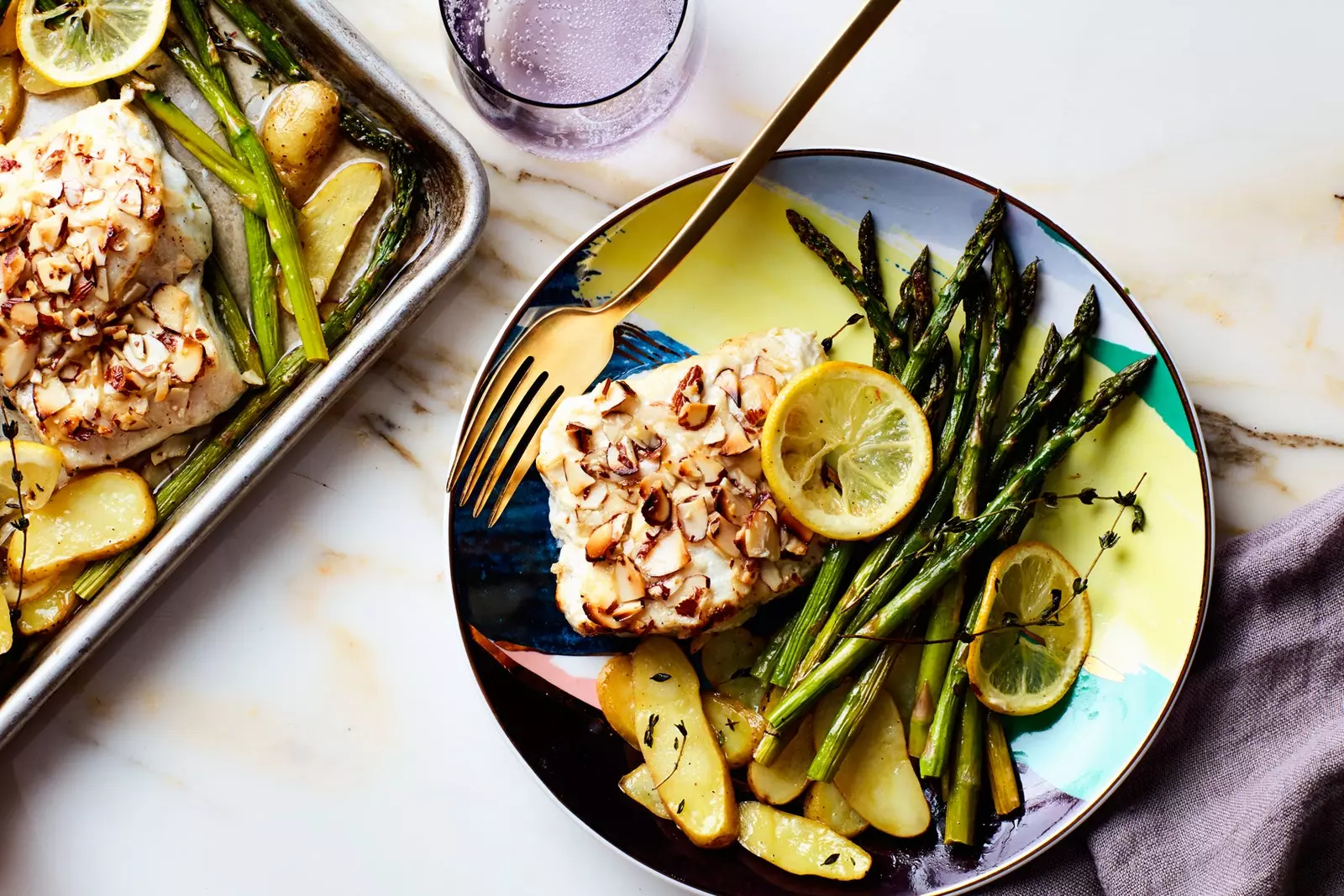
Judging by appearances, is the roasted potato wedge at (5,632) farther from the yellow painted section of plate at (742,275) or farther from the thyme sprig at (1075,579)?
the thyme sprig at (1075,579)

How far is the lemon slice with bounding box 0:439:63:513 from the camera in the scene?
108 inches

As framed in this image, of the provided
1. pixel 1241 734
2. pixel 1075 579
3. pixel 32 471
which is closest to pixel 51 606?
pixel 32 471

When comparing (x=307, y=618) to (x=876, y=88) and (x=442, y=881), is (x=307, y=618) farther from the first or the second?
(x=876, y=88)

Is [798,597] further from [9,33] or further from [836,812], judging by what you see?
[9,33]

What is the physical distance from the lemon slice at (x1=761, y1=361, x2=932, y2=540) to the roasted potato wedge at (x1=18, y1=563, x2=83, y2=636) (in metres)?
1.96

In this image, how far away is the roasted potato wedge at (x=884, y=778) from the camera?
253cm

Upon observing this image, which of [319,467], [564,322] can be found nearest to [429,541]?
[319,467]

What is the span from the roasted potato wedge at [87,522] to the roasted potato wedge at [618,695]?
134 cm

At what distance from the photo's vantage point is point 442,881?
294cm

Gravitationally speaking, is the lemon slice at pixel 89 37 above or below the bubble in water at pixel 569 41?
below

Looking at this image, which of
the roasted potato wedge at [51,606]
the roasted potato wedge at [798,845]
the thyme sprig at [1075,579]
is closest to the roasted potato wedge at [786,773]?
the roasted potato wedge at [798,845]

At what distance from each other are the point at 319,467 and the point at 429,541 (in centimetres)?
39

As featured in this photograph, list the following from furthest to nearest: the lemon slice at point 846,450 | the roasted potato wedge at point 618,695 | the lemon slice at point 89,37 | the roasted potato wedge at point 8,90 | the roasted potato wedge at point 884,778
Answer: the roasted potato wedge at point 8,90 < the lemon slice at point 89,37 < the roasted potato wedge at point 618,695 < the roasted potato wedge at point 884,778 < the lemon slice at point 846,450

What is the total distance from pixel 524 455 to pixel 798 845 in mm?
1210
